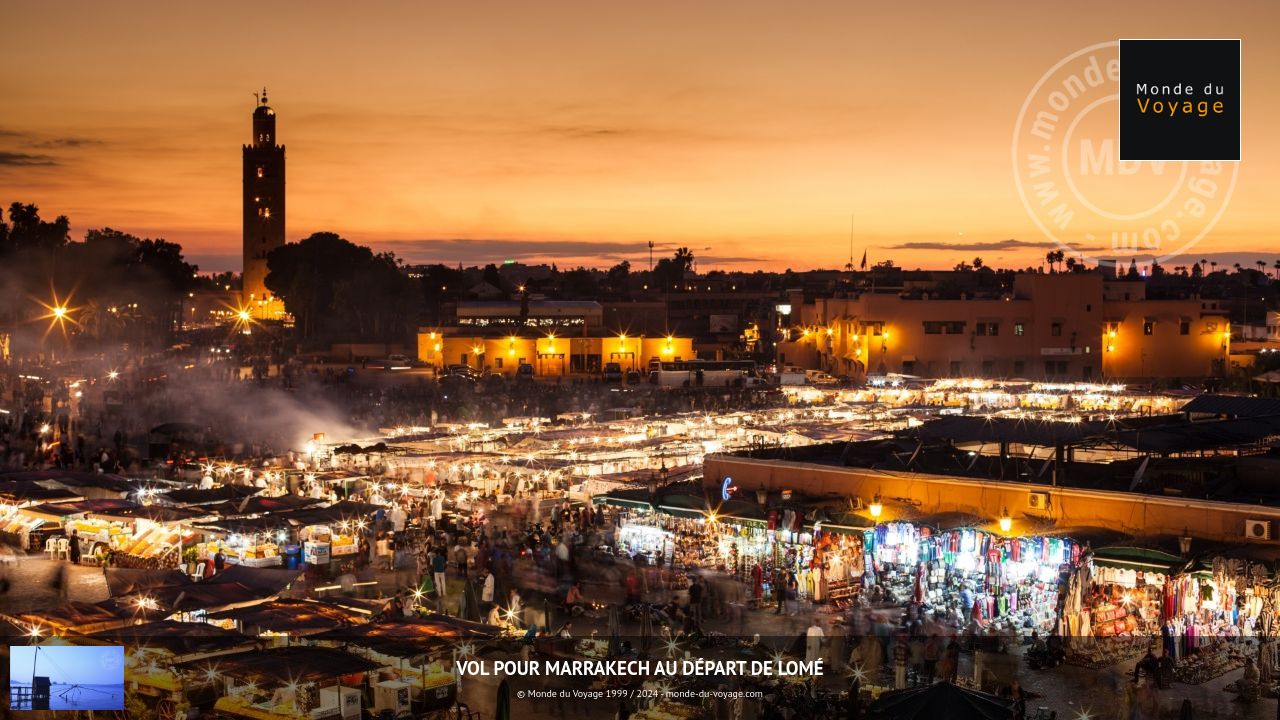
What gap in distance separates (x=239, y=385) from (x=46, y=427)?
39.8ft

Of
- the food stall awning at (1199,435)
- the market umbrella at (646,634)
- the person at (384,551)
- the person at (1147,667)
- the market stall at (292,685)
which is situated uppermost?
the food stall awning at (1199,435)

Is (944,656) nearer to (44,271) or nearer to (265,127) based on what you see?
(44,271)

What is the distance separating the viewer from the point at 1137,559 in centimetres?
1326

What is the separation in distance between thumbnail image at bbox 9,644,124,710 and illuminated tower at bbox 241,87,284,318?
96.2m

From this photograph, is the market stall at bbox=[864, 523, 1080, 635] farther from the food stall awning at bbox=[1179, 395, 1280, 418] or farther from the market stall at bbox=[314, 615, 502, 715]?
the food stall awning at bbox=[1179, 395, 1280, 418]

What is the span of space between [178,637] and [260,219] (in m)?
98.8

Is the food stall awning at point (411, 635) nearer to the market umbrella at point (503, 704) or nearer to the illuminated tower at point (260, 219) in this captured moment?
the market umbrella at point (503, 704)

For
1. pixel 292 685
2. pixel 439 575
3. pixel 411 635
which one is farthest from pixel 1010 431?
pixel 292 685

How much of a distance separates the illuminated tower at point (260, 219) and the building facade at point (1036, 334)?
62.5 m

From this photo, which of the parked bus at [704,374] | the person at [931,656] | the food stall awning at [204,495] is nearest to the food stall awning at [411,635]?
the person at [931,656]

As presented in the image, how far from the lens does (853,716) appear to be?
10.7m

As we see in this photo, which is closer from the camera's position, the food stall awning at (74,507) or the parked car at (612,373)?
the food stall awning at (74,507)

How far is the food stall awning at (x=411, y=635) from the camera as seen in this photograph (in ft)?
36.8

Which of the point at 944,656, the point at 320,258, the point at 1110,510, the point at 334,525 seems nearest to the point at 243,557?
the point at 334,525
